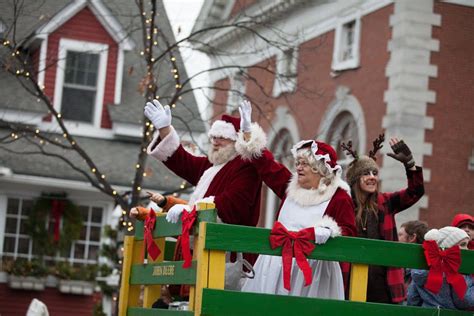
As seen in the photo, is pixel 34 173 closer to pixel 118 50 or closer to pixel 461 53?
pixel 118 50

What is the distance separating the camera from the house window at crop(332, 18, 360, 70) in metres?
20.2

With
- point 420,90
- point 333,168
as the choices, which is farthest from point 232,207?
point 420,90

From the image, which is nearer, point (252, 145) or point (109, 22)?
point (252, 145)

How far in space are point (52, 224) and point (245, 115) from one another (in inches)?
534

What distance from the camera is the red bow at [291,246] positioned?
6.09m

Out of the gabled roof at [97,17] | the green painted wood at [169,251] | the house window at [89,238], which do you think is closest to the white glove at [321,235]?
the green painted wood at [169,251]

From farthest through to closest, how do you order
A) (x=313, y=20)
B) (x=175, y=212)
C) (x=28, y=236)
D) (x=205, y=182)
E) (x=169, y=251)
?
(x=313, y=20) → (x=28, y=236) → (x=169, y=251) → (x=205, y=182) → (x=175, y=212)

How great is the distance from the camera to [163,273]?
6.73 meters

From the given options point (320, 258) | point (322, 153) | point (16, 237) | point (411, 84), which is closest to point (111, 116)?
point (16, 237)

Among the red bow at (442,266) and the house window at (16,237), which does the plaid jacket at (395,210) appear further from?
the house window at (16,237)

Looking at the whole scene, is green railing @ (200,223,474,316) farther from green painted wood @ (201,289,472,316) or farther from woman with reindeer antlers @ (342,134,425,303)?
woman with reindeer antlers @ (342,134,425,303)

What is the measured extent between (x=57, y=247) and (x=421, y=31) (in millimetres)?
7358

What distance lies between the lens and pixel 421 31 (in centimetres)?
1850

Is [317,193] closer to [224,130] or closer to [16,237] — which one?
[224,130]
